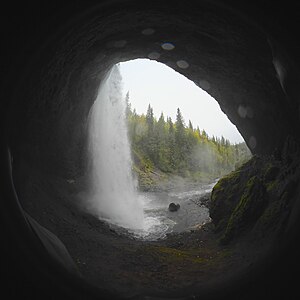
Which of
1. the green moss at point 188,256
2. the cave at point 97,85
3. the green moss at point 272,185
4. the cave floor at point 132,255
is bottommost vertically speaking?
the green moss at point 188,256

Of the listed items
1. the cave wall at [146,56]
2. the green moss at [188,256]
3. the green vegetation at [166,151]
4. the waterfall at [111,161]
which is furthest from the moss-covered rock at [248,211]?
the green vegetation at [166,151]

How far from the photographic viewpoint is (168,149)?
62375mm

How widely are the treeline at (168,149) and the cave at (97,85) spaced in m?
44.0

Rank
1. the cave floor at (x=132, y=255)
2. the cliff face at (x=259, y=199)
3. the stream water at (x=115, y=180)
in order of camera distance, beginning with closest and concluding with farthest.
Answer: the cave floor at (x=132, y=255) < the cliff face at (x=259, y=199) < the stream water at (x=115, y=180)

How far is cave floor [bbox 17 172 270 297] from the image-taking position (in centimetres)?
453

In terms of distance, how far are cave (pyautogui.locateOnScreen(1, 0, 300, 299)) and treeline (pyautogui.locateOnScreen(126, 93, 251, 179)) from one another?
43962mm

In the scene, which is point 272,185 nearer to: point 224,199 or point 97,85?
point 224,199

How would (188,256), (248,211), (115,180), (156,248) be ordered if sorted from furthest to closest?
(115,180)
(248,211)
(156,248)
(188,256)

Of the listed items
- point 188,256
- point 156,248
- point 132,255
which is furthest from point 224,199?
point 132,255

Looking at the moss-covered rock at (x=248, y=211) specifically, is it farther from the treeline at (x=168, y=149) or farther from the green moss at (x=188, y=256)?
the treeline at (x=168, y=149)

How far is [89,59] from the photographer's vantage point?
28.5ft

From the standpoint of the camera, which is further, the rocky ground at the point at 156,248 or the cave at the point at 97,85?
the rocky ground at the point at 156,248

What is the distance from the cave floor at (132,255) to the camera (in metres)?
4.53

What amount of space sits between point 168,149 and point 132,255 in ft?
184
